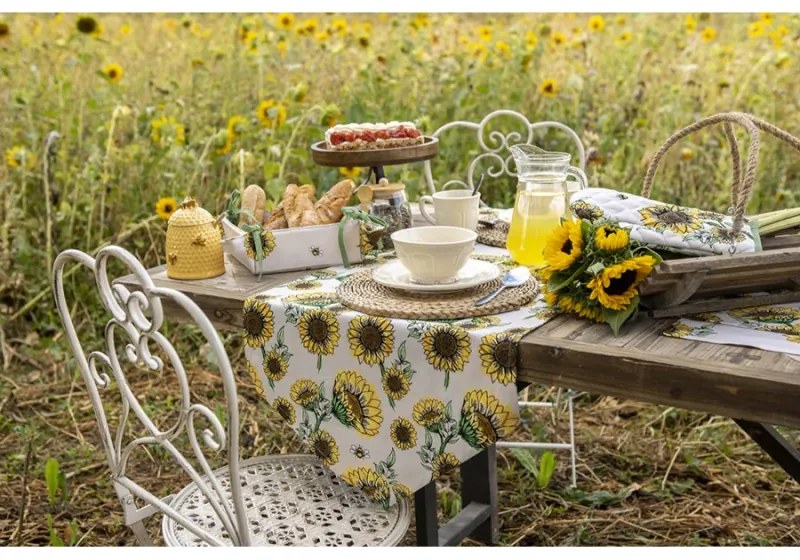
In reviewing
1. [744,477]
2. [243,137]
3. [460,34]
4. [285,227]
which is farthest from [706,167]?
[285,227]

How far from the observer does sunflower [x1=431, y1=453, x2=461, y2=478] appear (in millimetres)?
1578

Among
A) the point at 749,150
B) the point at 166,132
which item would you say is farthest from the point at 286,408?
the point at 166,132

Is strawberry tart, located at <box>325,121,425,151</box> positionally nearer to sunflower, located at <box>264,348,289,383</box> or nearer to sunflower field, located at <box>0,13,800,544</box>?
sunflower, located at <box>264,348,289,383</box>

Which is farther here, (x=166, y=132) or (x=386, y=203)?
(x=166, y=132)

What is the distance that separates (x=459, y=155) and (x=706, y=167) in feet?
3.43

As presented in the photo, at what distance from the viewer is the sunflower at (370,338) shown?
5.09 ft

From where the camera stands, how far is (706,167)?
3859 millimetres

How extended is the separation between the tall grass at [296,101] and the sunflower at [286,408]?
1.31 m

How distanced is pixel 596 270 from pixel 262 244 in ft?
2.25

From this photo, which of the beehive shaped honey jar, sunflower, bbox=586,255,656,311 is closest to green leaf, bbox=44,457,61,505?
the beehive shaped honey jar

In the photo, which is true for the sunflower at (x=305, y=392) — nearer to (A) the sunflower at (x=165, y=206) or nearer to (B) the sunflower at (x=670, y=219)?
(B) the sunflower at (x=670, y=219)

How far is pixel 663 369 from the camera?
131cm

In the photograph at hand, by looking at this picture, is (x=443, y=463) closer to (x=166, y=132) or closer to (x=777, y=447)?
(x=777, y=447)

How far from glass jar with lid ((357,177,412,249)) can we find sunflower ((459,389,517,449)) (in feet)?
1.92
